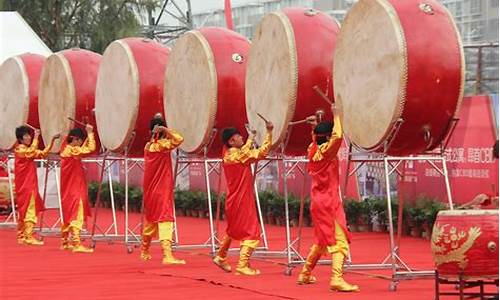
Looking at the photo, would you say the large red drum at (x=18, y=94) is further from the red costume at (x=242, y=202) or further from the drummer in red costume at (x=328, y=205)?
the drummer in red costume at (x=328, y=205)

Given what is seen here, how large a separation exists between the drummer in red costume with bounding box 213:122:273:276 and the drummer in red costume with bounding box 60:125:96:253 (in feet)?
9.56

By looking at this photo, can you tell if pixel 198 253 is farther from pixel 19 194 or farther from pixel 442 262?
pixel 442 262

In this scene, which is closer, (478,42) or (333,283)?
(333,283)

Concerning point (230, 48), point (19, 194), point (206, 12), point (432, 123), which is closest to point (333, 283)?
point (432, 123)

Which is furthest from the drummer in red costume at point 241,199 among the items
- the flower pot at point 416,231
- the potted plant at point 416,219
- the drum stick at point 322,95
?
the flower pot at point 416,231

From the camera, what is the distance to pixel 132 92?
13164mm

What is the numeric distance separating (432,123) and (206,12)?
18.4 meters

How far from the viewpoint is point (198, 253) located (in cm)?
1264

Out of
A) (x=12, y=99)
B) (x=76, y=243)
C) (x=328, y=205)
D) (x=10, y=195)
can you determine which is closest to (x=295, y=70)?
(x=328, y=205)

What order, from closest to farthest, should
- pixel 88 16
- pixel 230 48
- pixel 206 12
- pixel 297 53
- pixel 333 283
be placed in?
1. pixel 333 283
2. pixel 297 53
3. pixel 230 48
4. pixel 206 12
5. pixel 88 16

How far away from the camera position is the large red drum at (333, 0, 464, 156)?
8.88m

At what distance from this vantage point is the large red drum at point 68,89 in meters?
14.8

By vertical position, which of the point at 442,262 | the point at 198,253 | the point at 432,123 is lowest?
the point at 198,253

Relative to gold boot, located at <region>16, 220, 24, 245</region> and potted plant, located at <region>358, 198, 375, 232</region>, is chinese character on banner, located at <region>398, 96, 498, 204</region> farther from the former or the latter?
gold boot, located at <region>16, 220, 24, 245</region>
